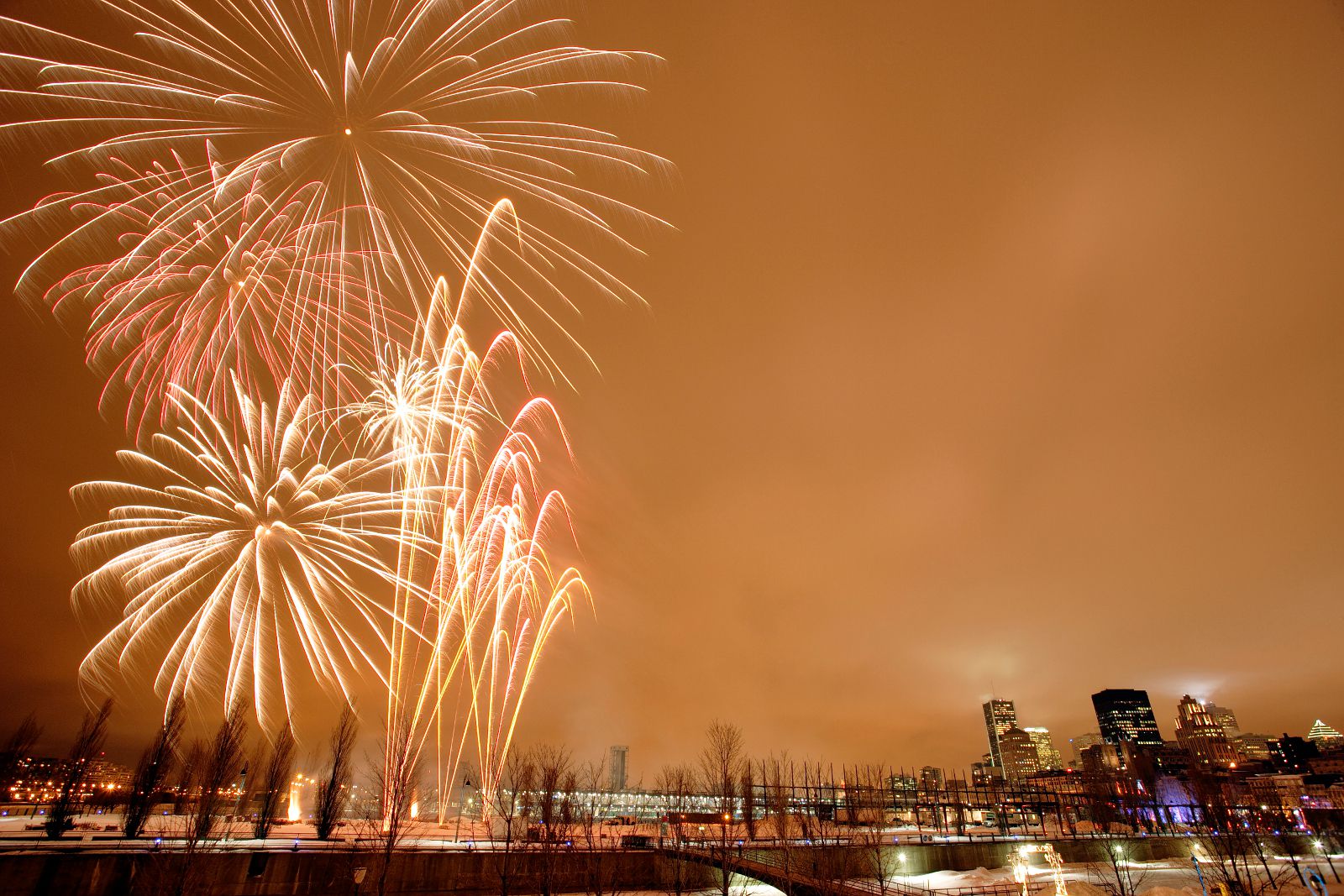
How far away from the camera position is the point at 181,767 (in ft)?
232

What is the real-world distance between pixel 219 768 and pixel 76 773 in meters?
10.3

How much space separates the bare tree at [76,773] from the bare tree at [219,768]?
6819 mm

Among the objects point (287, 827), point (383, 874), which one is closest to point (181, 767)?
point (287, 827)

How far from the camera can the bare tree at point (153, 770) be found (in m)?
43.2

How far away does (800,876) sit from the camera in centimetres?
4203

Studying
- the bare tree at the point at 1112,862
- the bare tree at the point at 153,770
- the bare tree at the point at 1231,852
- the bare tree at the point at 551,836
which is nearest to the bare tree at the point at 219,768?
the bare tree at the point at 153,770

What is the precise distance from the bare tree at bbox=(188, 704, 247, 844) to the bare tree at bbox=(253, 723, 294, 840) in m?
2.80

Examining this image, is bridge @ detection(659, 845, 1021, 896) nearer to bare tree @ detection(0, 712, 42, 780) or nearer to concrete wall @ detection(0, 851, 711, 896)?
concrete wall @ detection(0, 851, 711, 896)

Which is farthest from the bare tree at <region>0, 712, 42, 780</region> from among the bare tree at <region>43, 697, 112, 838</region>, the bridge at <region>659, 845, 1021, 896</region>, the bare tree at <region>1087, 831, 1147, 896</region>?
the bare tree at <region>1087, 831, 1147, 896</region>

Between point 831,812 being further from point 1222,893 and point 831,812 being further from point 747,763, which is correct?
point 1222,893

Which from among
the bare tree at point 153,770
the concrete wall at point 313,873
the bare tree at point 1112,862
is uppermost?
the bare tree at point 153,770

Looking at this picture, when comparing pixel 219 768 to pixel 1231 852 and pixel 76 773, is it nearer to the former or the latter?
pixel 76 773

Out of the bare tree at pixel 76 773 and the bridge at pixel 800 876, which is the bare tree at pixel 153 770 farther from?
the bridge at pixel 800 876

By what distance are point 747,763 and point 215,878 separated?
55.7 metres
